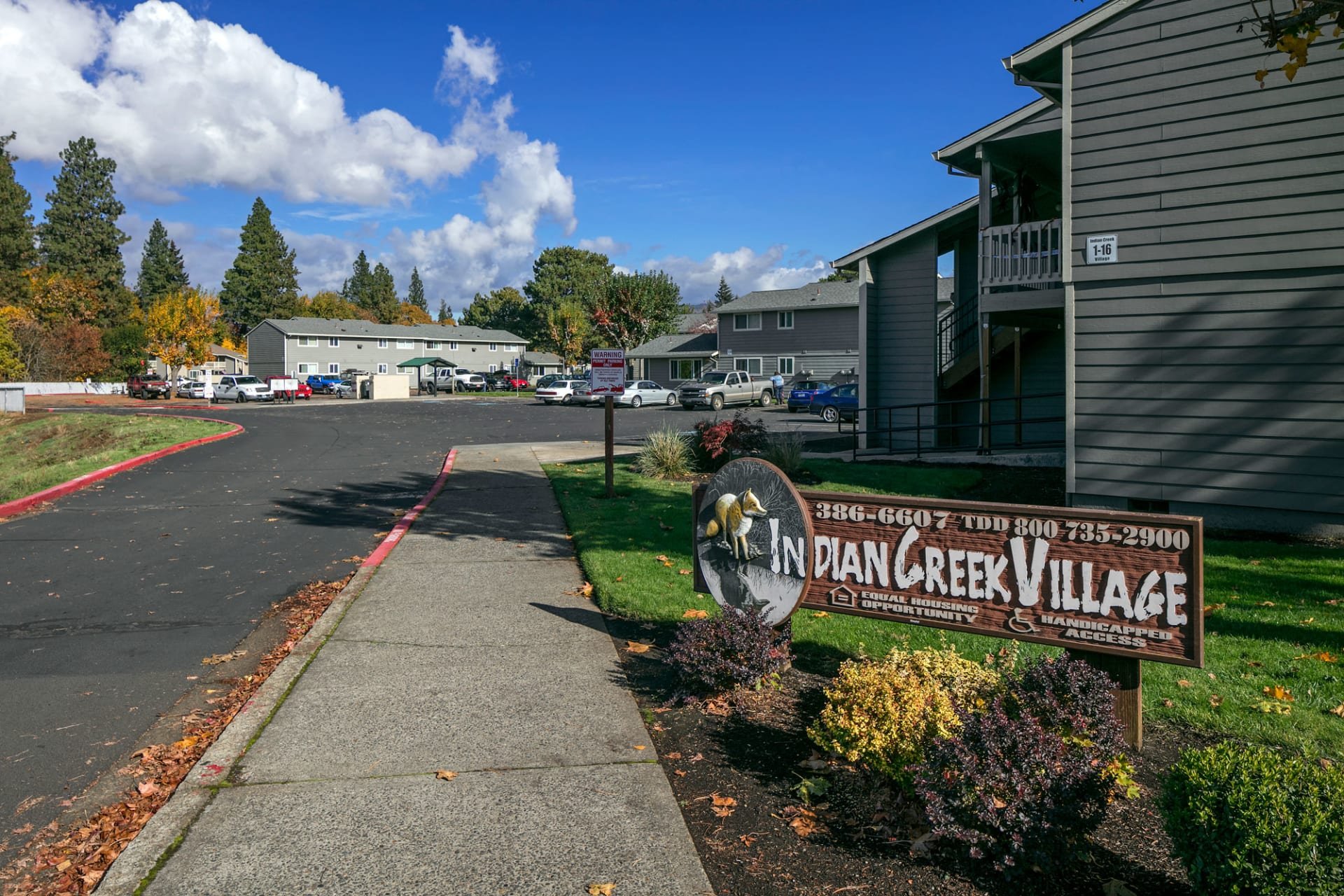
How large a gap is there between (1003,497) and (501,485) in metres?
8.11

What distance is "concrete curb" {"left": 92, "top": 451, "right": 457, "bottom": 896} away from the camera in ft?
12.4

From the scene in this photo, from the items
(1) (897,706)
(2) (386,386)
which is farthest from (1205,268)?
(2) (386,386)

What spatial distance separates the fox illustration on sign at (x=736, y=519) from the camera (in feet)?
18.8

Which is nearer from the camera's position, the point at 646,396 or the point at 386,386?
the point at 646,396

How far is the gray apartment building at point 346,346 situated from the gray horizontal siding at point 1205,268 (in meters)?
75.2

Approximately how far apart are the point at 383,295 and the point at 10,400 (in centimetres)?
10123

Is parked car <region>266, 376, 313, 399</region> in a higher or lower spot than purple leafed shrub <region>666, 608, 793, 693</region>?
higher

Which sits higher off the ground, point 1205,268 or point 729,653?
point 1205,268

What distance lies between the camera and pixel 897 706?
427 cm

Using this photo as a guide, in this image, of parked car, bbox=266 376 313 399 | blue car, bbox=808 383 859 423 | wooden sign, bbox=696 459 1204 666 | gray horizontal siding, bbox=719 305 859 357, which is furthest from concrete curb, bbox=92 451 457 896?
parked car, bbox=266 376 313 399

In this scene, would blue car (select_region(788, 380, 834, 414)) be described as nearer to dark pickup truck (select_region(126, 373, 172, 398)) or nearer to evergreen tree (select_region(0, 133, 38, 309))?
dark pickup truck (select_region(126, 373, 172, 398))

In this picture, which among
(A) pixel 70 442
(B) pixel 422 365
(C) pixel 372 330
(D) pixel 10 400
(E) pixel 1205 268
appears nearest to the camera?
(E) pixel 1205 268

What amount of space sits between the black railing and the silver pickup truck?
21.7m

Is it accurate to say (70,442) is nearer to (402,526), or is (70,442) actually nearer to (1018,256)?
(402,526)
